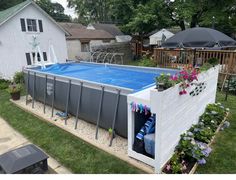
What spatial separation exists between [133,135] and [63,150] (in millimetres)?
1730

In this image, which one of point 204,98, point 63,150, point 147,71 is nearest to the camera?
point 63,150

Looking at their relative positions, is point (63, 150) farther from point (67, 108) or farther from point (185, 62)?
point (185, 62)

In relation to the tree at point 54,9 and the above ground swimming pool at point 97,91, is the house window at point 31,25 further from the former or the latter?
the tree at point 54,9

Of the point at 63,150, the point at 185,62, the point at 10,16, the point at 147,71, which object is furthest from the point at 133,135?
the point at 10,16

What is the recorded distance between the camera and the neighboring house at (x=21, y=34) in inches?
503

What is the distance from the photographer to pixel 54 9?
153 feet

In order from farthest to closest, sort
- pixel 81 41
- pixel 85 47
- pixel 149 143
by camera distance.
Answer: pixel 85 47
pixel 81 41
pixel 149 143

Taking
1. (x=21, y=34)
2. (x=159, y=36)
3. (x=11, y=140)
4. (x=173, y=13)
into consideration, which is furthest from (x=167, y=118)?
(x=159, y=36)

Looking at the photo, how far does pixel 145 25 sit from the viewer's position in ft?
55.5

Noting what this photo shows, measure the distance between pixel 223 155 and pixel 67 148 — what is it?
11.2 ft

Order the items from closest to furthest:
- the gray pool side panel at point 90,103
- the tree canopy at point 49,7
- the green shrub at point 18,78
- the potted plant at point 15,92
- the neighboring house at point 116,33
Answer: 1. the gray pool side panel at point 90,103
2. the potted plant at point 15,92
3. the green shrub at point 18,78
4. the neighboring house at point 116,33
5. the tree canopy at point 49,7

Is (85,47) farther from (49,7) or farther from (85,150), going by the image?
(49,7)

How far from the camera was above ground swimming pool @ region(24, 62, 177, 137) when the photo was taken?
4.56 meters

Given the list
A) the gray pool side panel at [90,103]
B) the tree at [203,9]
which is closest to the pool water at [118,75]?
the gray pool side panel at [90,103]
